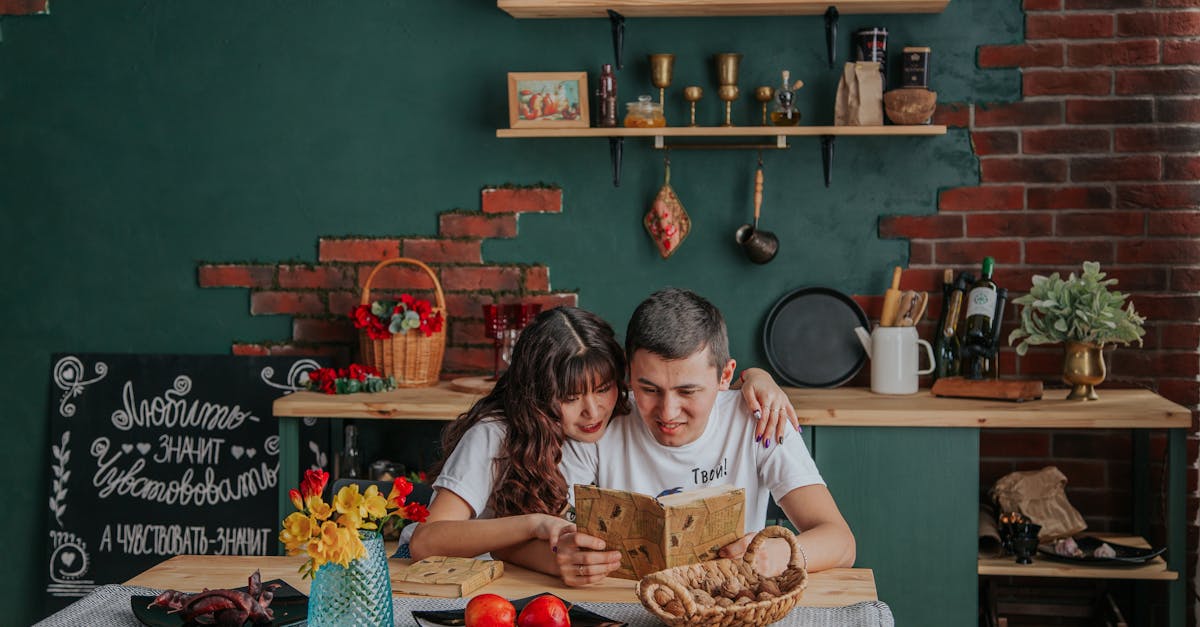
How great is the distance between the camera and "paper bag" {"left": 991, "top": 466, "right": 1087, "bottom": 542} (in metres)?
3.10

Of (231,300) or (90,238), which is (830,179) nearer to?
(231,300)

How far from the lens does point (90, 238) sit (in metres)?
3.74

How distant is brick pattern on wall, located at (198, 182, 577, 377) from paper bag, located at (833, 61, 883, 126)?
36.3 inches

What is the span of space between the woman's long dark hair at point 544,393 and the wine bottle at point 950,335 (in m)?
1.42

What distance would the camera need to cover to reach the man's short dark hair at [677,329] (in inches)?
84.4

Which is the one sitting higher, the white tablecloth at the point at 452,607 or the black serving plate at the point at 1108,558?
the white tablecloth at the point at 452,607

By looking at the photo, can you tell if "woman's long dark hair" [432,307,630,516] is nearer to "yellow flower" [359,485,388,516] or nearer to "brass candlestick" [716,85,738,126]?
"yellow flower" [359,485,388,516]

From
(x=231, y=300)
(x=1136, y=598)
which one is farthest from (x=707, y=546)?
(x=231, y=300)

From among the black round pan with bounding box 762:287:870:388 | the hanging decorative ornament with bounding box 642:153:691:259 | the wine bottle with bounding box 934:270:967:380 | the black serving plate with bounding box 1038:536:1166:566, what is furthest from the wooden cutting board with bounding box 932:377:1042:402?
the hanging decorative ornament with bounding box 642:153:691:259

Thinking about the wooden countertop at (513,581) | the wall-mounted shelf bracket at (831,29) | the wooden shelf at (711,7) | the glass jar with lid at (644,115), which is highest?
the wooden shelf at (711,7)

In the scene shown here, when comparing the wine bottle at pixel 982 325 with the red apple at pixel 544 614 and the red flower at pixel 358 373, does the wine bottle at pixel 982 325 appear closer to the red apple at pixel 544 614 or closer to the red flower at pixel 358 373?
the red flower at pixel 358 373

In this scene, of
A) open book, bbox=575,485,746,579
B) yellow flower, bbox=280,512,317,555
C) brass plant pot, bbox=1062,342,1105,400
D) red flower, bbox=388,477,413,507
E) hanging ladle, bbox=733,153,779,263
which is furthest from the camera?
hanging ladle, bbox=733,153,779,263

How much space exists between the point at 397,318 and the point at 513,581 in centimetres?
155

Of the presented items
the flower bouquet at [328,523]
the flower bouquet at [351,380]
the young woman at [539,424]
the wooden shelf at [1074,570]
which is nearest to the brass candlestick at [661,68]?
the flower bouquet at [351,380]
